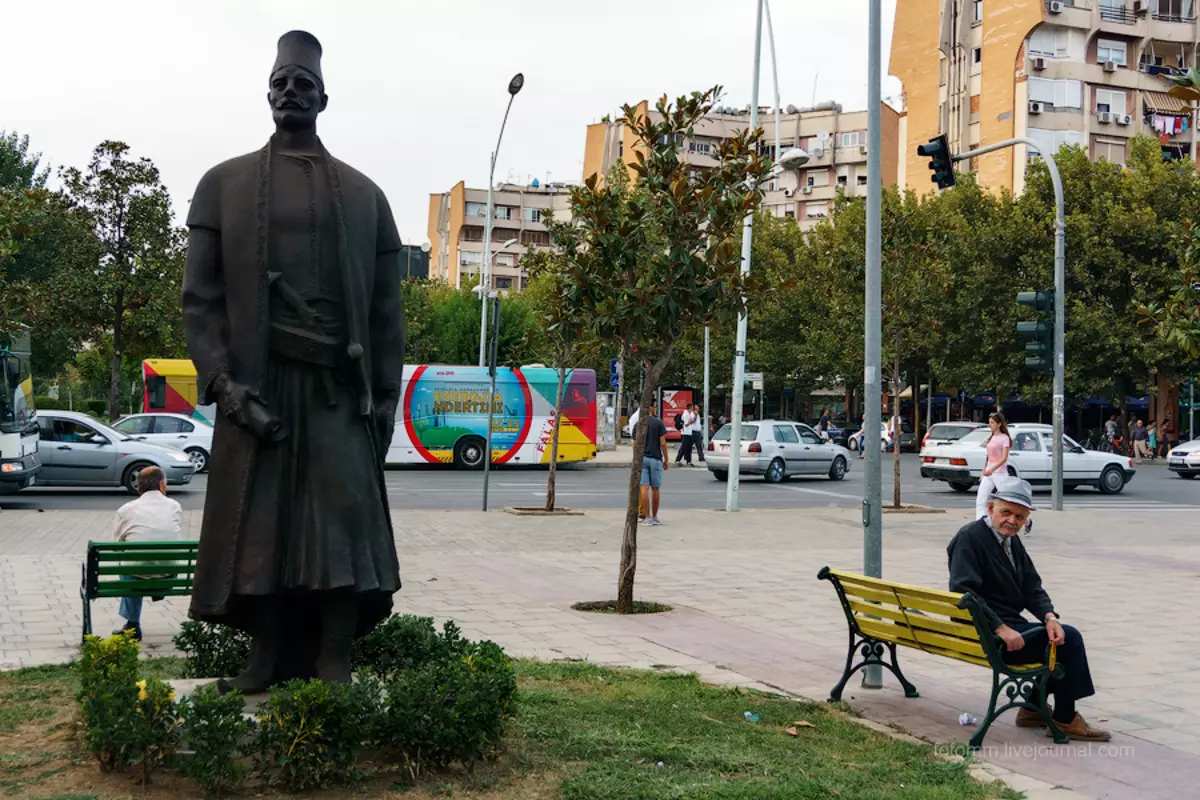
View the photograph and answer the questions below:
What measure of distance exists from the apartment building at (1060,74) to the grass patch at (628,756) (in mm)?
57731

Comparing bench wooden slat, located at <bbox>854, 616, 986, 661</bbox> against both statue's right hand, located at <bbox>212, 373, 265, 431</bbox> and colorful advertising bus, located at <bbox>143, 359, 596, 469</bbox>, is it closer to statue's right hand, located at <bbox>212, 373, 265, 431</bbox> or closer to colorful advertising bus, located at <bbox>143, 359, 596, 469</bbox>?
statue's right hand, located at <bbox>212, 373, 265, 431</bbox>

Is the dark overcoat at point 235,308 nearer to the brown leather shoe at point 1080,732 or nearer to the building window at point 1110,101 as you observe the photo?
the brown leather shoe at point 1080,732

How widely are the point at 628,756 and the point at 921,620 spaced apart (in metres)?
1.99

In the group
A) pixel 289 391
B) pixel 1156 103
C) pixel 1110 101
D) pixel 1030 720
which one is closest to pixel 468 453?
pixel 1030 720

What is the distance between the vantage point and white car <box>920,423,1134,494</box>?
28.8 meters

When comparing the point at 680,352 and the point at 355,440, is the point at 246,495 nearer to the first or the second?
the point at 355,440

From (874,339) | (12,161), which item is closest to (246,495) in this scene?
(874,339)

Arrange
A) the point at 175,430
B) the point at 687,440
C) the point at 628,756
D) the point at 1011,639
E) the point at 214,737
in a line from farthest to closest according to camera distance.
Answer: the point at 687,440 → the point at 175,430 → the point at 1011,639 → the point at 628,756 → the point at 214,737

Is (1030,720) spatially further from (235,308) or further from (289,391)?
(235,308)

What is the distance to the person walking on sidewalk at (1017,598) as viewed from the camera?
6590mm

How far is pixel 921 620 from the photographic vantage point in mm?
6883

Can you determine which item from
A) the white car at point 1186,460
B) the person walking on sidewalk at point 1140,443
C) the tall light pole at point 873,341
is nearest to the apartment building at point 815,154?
the person walking on sidewalk at point 1140,443

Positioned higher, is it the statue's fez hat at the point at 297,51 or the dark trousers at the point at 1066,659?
the statue's fez hat at the point at 297,51

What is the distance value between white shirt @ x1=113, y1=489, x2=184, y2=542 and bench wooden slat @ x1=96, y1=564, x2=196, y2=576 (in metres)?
0.83
